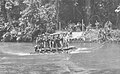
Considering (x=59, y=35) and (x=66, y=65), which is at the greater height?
(x=59, y=35)

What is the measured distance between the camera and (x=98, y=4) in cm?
6519

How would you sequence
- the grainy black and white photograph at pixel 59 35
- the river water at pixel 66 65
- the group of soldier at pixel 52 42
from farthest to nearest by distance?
the group of soldier at pixel 52 42 → the grainy black and white photograph at pixel 59 35 → the river water at pixel 66 65

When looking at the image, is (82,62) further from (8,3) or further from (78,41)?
(8,3)

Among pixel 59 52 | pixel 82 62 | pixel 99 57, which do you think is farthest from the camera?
pixel 59 52

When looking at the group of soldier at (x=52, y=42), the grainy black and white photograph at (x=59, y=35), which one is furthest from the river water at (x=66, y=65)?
the group of soldier at (x=52, y=42)

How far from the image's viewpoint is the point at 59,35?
40.9 metres

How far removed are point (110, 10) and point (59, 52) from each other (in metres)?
29.3

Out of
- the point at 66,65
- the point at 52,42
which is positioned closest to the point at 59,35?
the point at 52,42

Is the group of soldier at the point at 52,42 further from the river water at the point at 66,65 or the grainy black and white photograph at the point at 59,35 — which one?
the river water at the point at 66,65

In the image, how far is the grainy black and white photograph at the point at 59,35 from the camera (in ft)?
104

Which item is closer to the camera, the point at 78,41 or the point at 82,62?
the point at 82,62

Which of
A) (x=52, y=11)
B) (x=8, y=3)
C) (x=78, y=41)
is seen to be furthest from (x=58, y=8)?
(x=78, y=41)

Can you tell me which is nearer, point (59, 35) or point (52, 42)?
point (52, 42)

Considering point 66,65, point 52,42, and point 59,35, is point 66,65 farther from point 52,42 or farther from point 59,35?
point 59,35
